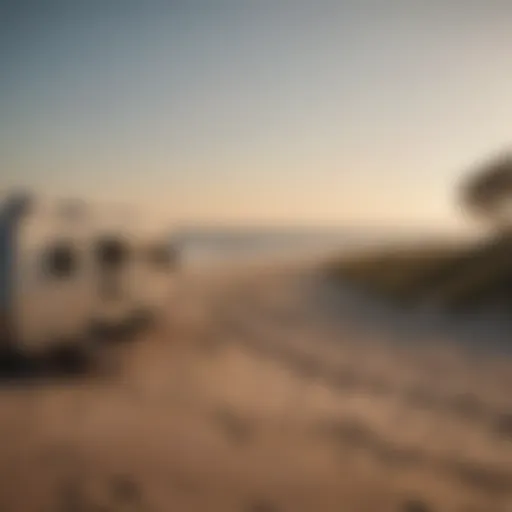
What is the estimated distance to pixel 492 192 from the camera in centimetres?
116

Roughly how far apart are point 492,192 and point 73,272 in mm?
965

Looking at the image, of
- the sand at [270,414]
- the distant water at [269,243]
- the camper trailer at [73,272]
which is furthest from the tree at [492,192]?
the camper trailer at [73,272]

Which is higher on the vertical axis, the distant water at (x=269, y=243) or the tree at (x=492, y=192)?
the tree at (x=492, y=192)

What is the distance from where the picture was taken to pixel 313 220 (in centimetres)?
121

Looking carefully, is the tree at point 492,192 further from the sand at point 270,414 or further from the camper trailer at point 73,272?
the camper trailer at point 73,272

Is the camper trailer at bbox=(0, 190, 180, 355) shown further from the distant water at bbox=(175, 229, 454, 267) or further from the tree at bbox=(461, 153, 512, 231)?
the tree at bbox=(461, 153, 512, 231)

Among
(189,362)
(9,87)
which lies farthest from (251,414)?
(9,87)

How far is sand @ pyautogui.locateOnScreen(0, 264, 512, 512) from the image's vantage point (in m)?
0.98

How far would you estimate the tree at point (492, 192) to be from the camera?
1162mm

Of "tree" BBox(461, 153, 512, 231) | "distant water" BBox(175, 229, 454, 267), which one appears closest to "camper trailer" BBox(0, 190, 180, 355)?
"distant water" BBox(175, 229, 454, 267)

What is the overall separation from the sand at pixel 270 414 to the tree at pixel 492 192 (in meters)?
0.27

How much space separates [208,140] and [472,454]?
2.91 feet

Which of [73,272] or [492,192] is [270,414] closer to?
[73,272]

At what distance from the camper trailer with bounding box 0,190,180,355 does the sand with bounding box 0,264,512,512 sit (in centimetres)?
8
